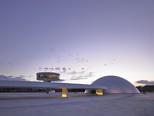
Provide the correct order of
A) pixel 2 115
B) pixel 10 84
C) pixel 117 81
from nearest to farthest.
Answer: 1. pixel 2 115
2. pixel 10 84
3. pixel 117 81

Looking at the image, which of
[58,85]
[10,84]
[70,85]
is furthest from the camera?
[70,85]

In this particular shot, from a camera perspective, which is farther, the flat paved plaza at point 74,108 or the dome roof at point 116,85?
the dome roof at point 116,85

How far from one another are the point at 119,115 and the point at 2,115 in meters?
9.56

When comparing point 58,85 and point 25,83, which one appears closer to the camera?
point 25,83

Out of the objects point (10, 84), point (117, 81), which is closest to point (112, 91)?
point (117, 81)

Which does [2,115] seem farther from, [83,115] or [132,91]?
[132,91]

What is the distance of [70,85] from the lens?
50.5m

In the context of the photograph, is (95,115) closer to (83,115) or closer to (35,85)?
(83,115)

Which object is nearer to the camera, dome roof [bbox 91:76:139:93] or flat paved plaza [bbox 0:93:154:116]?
flat paved plaza [bbox 0:93:154:116]

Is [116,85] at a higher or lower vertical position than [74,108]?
higher

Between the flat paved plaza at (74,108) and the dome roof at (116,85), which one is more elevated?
the dome roof at (116,85)

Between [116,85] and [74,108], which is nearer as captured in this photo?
[74,108]

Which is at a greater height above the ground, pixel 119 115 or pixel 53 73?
pixel 53 73

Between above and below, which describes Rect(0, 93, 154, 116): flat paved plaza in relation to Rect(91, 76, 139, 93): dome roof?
below
